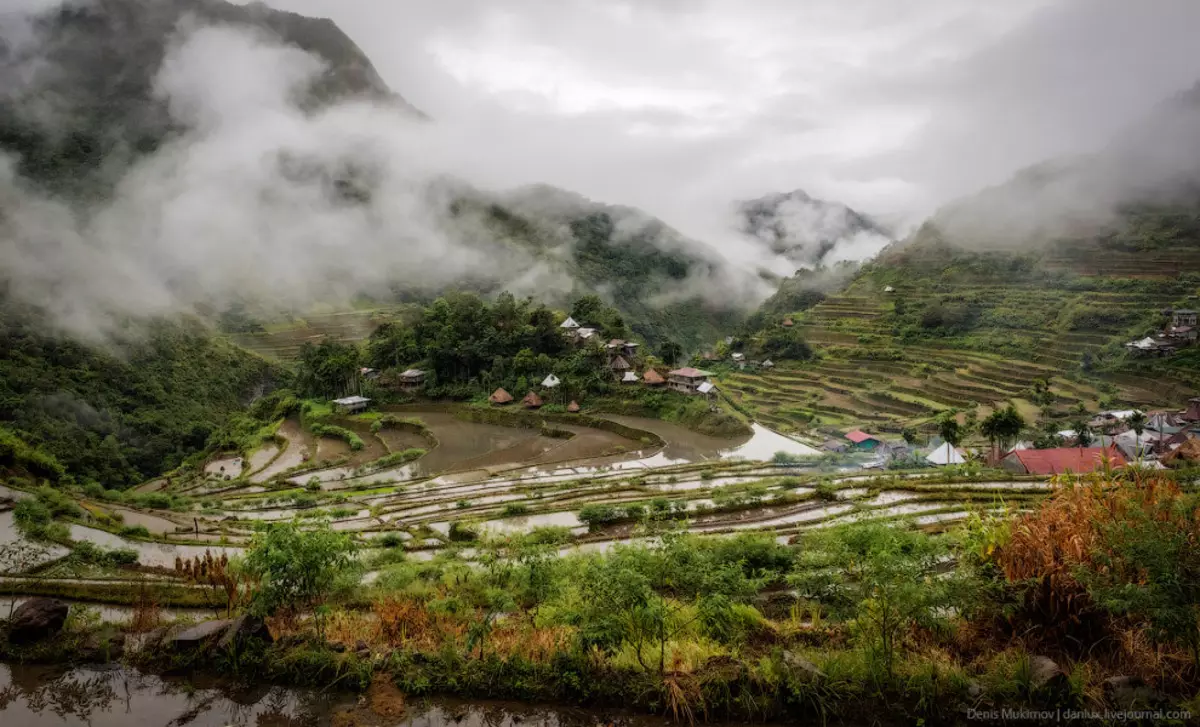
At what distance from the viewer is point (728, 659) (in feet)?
19.0

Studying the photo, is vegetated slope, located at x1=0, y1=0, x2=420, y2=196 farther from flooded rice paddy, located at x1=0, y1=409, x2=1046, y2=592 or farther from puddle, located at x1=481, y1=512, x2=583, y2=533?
puddle, located at x1=481, y1=512, x2=583, y2=533

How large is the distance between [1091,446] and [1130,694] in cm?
2742

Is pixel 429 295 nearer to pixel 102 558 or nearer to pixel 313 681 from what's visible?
pixel 102 558

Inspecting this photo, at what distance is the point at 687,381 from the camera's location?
1458 inches

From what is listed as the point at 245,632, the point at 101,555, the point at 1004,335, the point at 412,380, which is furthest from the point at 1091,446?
the point at 412,380

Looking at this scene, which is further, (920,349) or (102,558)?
(920,349)

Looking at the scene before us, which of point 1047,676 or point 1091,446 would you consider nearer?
point 1047,676

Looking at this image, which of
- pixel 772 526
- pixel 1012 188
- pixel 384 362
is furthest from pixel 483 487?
pixel 1012 188

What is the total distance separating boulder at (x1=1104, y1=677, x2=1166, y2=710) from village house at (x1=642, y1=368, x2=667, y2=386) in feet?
106

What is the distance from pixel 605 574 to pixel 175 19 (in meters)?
139

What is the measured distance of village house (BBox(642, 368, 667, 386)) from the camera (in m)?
37.1

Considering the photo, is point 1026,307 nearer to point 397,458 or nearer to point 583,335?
point 583,335

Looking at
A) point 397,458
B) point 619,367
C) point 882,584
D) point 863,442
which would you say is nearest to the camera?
point 882,584

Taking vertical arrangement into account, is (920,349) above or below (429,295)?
below
